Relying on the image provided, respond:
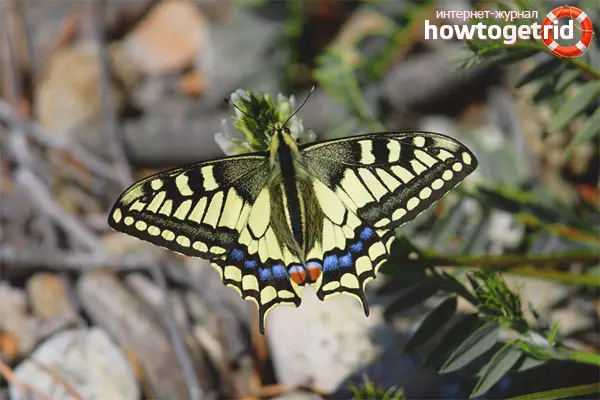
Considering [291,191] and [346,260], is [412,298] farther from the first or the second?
[291,191]

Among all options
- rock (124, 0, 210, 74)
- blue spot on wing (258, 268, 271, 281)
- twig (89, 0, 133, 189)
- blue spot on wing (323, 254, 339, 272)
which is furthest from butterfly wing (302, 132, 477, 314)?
rock (124, 0, 210, 74)

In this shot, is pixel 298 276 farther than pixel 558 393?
Yes

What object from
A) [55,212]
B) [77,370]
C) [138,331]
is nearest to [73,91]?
[55,212]

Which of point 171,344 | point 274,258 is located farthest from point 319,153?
point 171,344

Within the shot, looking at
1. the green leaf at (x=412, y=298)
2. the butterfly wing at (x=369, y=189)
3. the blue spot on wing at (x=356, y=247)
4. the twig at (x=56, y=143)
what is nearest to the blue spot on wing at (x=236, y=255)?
the butterfly wing at (x=369, y=189)

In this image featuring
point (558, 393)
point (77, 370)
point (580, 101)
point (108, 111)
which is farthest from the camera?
point (108, 111)

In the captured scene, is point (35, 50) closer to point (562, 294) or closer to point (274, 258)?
point (274, 258)

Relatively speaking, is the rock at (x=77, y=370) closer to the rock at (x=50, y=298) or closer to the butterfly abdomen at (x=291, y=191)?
the rock at (x=50, y=298)
